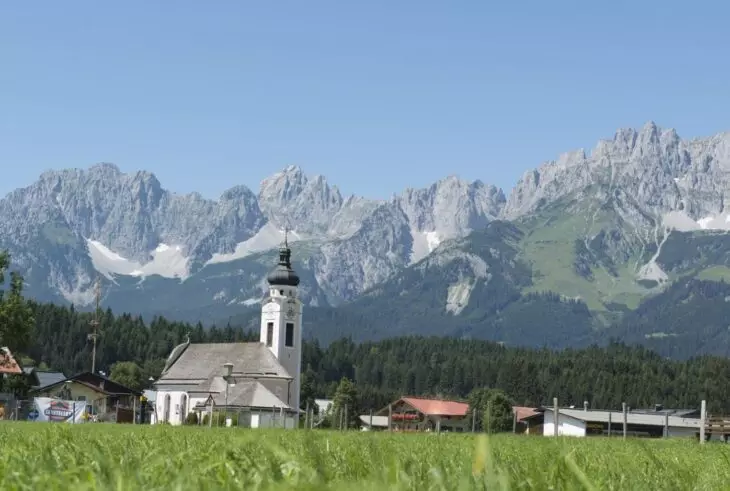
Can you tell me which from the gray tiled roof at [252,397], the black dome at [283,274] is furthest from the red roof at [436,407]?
the gray tiled roof at [252,397]

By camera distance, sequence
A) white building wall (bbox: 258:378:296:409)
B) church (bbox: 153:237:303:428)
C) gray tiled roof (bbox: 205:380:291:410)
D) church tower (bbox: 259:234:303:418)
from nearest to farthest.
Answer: gray tiled roof (bbox: 205:380:291:410)
white building wall (bbox: 258:378:296:409)
church (bbox: 153:237:303:428)
church tower (bbox: 259:234:303:418)

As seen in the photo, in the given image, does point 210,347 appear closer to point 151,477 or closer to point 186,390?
point 186,390

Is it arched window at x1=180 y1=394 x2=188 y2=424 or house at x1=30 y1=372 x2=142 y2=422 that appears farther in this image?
arched window at x1=180 y1=394 x2=188 y2=424

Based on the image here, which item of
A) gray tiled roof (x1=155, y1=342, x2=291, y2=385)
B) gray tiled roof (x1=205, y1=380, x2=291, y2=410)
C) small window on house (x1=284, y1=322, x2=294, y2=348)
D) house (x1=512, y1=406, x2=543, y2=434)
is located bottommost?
house (x1=512, y1=406, x2=543, y2=434)

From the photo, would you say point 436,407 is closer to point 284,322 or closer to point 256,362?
point 284,322

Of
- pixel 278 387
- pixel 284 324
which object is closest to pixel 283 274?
pixel 284 324

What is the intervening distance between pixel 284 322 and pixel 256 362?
816 centimetres

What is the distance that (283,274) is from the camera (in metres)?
139

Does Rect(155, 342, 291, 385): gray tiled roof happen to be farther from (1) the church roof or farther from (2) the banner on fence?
(2) the banner on fence

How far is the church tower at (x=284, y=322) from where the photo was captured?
433 feet

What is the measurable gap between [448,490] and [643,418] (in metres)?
139

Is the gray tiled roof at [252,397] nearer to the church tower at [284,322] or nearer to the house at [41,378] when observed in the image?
the church tower at [284,322]

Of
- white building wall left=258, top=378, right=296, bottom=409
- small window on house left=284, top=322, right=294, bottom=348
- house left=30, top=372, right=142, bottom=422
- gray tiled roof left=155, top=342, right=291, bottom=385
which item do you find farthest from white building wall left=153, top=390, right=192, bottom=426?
small window on house left=284, top=322, right=294, bottom=348

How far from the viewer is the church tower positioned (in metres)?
132
